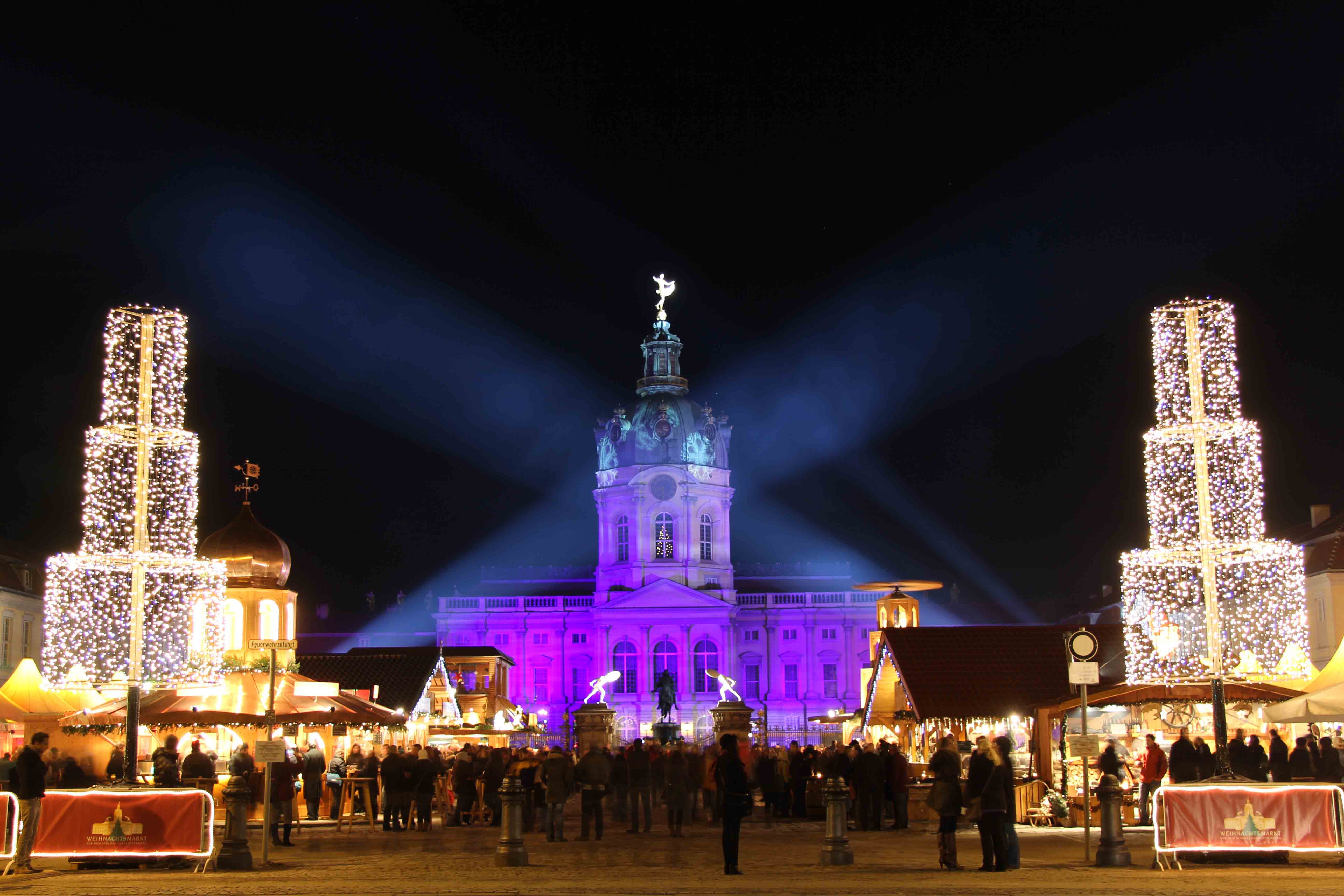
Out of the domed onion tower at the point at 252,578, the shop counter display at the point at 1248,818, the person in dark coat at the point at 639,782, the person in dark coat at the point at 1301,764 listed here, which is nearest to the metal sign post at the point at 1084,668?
the shop counter display at the point at 1248,818

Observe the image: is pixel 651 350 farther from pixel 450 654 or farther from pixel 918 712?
pixel 918 712

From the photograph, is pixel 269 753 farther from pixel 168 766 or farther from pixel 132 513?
pixel 132 513

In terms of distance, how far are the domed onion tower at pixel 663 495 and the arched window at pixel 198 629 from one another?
49441 mm

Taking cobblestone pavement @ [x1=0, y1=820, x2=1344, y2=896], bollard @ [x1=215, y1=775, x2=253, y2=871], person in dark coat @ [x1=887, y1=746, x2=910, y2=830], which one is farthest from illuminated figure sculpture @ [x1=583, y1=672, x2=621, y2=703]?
bollard @ [x1=215, y1=775, x2=253, y2=871]

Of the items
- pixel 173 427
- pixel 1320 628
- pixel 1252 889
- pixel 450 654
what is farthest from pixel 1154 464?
pixel 450 654

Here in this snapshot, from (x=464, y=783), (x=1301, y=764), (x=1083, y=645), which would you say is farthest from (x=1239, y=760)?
(x=464, y=783)

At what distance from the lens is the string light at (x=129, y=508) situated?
22250mm

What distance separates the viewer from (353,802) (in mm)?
26344

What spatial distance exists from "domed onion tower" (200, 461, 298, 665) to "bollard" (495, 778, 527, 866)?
16.2 meters

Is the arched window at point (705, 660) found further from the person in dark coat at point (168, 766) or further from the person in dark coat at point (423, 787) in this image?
the person in dark coat at point (168, 766)

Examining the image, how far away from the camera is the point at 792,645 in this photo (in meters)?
80.2

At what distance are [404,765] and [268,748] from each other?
25.9ft

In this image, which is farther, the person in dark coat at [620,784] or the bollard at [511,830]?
the person in dark coat at [620,784]

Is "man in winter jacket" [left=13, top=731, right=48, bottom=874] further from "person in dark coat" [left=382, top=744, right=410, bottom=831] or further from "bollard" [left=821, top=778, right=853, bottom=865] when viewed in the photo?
"bollard" [left=821, top=778, right=853, bottom=865]
